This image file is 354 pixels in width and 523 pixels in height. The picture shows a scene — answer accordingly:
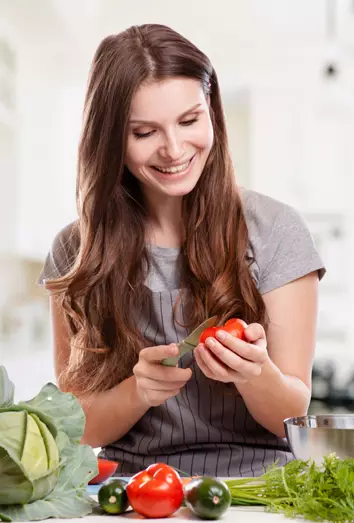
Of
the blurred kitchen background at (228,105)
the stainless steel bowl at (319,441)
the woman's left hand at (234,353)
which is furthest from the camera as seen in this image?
the blurred kitchen background at (228,105)

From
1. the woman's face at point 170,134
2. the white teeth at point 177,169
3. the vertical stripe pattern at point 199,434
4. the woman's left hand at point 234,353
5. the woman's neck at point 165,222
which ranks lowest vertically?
the vertical stripe pattern at point 199,434

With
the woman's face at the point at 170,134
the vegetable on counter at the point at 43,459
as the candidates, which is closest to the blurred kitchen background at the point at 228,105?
the woman's face at the point at 170,134

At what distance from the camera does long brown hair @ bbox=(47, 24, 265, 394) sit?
1.86m

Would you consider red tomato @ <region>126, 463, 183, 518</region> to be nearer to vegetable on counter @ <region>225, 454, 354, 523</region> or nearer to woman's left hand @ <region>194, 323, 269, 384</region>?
vegetable on counter @ <region>225, 454, 354, 523</region>

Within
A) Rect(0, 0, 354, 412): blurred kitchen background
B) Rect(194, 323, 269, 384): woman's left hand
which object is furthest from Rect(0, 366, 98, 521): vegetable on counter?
Rect(0, 0, 354, 412): blurred kitchen background

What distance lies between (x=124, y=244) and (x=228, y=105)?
16.0ft

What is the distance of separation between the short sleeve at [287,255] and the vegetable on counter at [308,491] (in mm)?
675

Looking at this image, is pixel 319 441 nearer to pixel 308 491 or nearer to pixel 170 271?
pixel 308 491

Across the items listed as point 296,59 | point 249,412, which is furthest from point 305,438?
point 296,59

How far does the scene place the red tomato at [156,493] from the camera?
117 cm

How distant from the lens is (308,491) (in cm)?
116

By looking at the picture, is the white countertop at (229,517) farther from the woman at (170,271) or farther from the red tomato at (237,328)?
the woman at (170,271)

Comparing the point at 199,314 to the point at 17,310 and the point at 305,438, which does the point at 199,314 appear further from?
the point at 17,310

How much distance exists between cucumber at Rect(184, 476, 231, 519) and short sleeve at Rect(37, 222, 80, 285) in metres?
1.01
